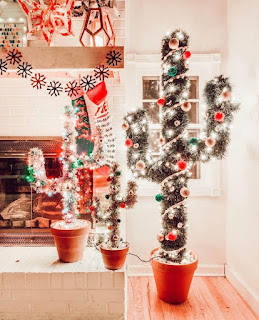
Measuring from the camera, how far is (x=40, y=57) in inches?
92.3

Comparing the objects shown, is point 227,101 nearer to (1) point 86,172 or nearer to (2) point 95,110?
(2) point 95,110

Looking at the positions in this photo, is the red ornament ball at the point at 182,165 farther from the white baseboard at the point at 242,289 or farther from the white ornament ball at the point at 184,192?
the white baseboard at the point at 242,289

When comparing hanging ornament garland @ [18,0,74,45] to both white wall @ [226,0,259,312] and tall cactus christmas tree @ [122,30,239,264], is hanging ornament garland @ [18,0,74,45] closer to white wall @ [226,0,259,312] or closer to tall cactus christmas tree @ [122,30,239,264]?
tall cactus christmas tree @ [122,30,239,264]

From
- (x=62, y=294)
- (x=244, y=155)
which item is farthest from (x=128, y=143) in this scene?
(x=62, y=294)

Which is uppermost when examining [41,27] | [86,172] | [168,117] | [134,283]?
[41,27]

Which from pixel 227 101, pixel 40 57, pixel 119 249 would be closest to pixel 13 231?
pixel 119 249

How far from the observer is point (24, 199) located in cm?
287

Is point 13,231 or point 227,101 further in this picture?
point 13,231

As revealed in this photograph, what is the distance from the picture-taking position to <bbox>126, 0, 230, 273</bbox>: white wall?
9.96 ft

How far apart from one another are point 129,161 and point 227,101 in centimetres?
91

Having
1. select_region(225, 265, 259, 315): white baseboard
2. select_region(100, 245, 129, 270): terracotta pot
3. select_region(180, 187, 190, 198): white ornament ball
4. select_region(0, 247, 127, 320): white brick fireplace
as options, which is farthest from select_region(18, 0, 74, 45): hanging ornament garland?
select_region(225, 265, 259, 315): white baseboard

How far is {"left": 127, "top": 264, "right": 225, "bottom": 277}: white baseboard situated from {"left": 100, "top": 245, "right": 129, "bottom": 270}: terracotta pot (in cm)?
85

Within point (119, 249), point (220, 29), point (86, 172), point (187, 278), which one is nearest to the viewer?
point (119, 249)

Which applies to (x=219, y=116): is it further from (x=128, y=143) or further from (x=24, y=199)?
(x=24, y=199)
